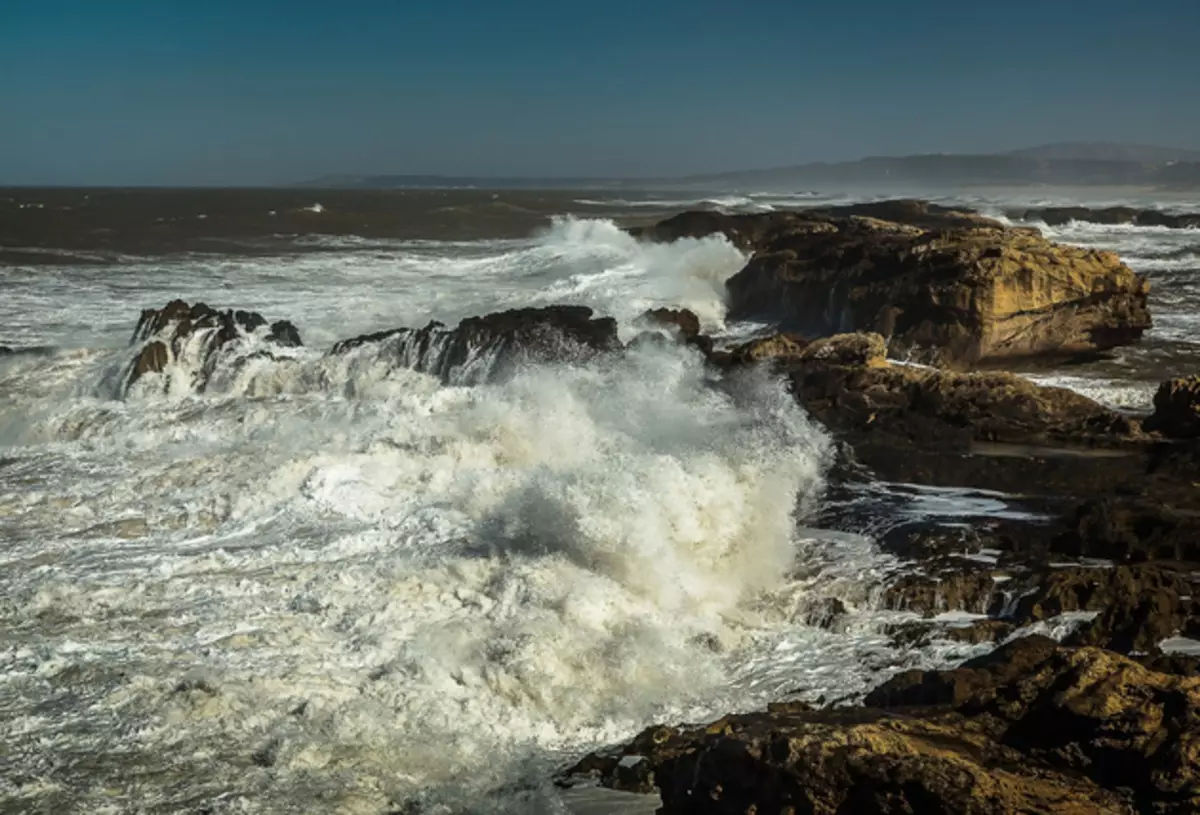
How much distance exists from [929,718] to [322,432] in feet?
28.8

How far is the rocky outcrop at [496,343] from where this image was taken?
14.9 meters

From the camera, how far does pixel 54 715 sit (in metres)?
6.50

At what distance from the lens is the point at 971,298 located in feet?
57.6

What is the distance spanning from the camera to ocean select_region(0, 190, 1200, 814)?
6.20 metres

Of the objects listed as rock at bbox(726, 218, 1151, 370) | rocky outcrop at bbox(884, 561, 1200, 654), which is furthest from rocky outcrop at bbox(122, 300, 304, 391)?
rocky outcrop at bbox(884, 561, 1200, 654)

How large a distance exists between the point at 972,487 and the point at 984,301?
791 cm

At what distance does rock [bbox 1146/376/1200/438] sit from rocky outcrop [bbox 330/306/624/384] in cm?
654

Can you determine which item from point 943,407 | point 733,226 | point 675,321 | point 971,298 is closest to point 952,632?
point 943,407

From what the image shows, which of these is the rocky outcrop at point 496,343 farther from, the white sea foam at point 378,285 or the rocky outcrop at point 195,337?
the white sea foam at point 378,285

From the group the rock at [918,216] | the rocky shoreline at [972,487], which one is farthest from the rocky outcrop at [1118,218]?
the rocky shoreline at [972,487]

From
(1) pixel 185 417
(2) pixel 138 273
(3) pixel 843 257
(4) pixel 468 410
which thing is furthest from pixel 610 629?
(2) pixel 138 273

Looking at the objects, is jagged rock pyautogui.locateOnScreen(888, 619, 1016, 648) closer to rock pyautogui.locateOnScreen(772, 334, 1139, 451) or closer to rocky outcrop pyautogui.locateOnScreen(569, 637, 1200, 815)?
rocky outcrop pyautogui.locateOnScreen(569, 637, 1200, 815)

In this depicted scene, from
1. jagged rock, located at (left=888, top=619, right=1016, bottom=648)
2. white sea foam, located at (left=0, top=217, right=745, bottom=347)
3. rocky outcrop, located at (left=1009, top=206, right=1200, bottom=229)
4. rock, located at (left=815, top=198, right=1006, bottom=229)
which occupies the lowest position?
jagged rock, located at (left=888, top=619, right=1016, bottom=648)

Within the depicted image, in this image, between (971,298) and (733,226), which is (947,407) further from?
(733,226)
